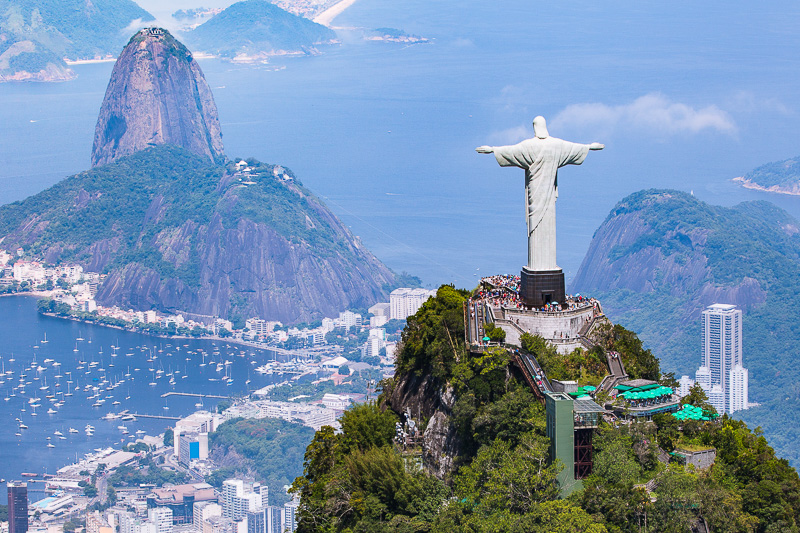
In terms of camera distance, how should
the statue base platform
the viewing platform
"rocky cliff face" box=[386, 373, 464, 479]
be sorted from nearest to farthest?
"rocky cliff face" box=[386, 373, 464, 479] → the viewing platform → the statue base platform

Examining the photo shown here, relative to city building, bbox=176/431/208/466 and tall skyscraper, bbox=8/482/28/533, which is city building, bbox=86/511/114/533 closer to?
tall skyscraper, bbox=8/482/28/533

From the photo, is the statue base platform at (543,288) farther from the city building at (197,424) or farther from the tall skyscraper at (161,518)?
the city building at (197,424)

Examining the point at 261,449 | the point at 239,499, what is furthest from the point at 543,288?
the point at 261,449

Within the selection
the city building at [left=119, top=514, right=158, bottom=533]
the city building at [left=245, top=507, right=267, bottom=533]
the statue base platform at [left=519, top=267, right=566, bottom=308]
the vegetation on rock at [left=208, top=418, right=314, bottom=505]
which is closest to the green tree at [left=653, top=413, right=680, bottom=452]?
the statue base platform at [left=519, top=267, right=566, bottom=308]

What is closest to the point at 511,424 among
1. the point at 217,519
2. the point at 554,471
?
the point at 554,471

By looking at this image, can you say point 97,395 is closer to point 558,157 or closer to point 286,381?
point 286,381

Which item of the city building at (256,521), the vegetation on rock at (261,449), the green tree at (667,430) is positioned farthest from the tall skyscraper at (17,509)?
the green tree at (667,430)

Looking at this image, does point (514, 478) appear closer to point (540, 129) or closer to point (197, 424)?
point (540, 129)
